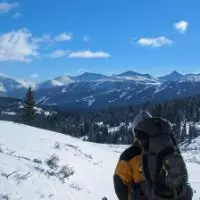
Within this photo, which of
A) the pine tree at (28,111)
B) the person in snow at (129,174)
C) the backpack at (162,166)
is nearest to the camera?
the backpack at (162,166)

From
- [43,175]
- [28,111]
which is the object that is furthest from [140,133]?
[28,111]

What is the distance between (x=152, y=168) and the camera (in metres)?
5.05

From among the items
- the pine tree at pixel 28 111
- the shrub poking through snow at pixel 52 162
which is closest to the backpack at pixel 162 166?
the shrub poking through snow at pixel 52 162

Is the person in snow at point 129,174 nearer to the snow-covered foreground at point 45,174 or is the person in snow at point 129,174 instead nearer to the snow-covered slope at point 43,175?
the snow-covered foreground at point 45,174

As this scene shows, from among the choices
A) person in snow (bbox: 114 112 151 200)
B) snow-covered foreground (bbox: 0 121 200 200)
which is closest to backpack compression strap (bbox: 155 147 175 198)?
person in snow (bbox: 114 112 151 200)

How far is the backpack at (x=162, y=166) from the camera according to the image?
4.99 metres

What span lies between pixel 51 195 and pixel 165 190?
28.4 ft

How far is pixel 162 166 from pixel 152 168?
0.12m

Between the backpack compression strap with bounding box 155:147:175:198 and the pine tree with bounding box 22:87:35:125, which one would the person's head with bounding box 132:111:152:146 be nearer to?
the backpack compression strap with bounding box 155:147:175:198

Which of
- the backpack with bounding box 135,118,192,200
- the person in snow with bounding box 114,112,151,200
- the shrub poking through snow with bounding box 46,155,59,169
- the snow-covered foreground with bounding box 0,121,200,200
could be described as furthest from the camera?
the shrub poking through snow with bounding box 46,155,59,169

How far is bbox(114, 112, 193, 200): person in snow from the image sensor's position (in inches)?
197

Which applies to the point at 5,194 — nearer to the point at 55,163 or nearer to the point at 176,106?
the point at 55,163

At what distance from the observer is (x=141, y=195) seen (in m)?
5.11

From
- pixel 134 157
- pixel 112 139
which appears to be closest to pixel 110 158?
pixel 134 157
